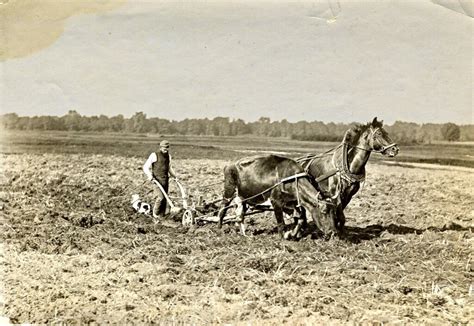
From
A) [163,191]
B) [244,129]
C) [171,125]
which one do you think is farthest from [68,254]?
[244,129]

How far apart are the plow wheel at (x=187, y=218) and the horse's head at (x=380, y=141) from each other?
1.29 m

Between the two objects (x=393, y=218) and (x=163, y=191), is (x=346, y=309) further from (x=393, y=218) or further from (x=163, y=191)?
(x=163, y=191)

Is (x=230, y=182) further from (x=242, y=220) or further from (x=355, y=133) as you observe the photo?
(x=355, y=133)

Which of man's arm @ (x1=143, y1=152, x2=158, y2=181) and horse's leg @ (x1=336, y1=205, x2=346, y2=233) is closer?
horse's leg @ (x1=336, y1=205, x2=346, y2=233)

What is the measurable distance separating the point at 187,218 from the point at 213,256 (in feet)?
1.30

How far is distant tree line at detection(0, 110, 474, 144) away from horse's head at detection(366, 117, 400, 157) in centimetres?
7

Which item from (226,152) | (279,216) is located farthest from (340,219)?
(226,152)

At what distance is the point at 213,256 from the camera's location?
10.8ft

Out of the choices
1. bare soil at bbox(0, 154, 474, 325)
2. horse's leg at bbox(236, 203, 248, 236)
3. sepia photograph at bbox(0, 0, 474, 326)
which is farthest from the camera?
horse's leg at bbox(236, 203, 248, 236)

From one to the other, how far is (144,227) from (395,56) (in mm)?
2059

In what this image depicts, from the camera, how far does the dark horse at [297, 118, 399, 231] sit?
132 inches

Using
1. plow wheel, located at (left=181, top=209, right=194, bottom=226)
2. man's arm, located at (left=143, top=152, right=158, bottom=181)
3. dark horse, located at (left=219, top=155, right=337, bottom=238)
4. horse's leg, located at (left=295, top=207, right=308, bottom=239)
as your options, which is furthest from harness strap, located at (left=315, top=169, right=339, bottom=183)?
man's arm, located at (left=143, top=152, right=158, bottom=181)

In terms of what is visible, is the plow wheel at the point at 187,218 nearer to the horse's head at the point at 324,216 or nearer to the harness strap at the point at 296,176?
the harness strap at the point at 296,176

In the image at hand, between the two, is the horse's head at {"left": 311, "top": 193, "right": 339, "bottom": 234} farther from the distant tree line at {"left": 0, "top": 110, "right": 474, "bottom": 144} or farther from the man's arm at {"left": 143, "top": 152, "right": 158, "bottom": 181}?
the man's arm at {"left": 143, "top": 152, "right": 158, "bottom": 181}
